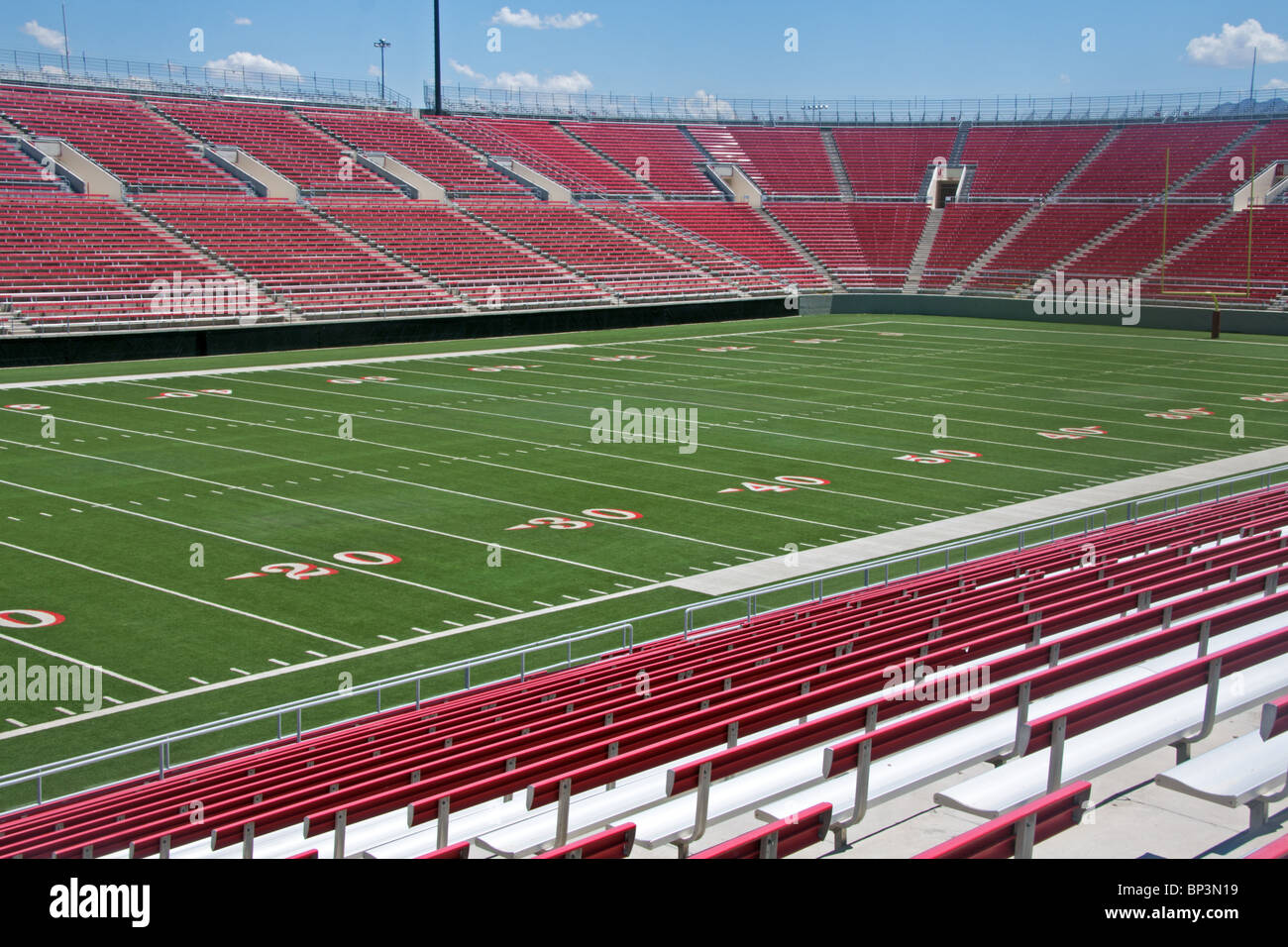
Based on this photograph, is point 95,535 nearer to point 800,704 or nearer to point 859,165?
point 800,704

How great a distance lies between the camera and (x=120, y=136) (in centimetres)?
4631

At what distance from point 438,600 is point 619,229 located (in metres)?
41.3

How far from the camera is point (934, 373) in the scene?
3234 cm

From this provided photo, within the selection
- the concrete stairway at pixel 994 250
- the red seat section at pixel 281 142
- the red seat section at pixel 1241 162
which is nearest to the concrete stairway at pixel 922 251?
the concrete stairway at pixel 994 250

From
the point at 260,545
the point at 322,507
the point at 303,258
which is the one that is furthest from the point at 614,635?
the point at 303,258

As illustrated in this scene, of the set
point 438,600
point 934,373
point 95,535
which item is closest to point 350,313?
point 934,373

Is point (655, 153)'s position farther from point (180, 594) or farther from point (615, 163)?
point (180, 594)

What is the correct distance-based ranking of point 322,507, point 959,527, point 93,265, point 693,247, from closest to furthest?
point 959,527, point 322,507, point 93,265, point 693,247

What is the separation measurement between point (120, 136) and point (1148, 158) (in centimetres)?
4122

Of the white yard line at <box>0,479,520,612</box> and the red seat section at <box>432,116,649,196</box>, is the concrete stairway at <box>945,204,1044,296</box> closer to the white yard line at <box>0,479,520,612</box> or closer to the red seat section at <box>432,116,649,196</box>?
the red seat section at <box>432,116,649,196</box>

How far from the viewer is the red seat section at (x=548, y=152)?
188 ft

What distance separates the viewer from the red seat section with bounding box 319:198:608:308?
43.2 m
